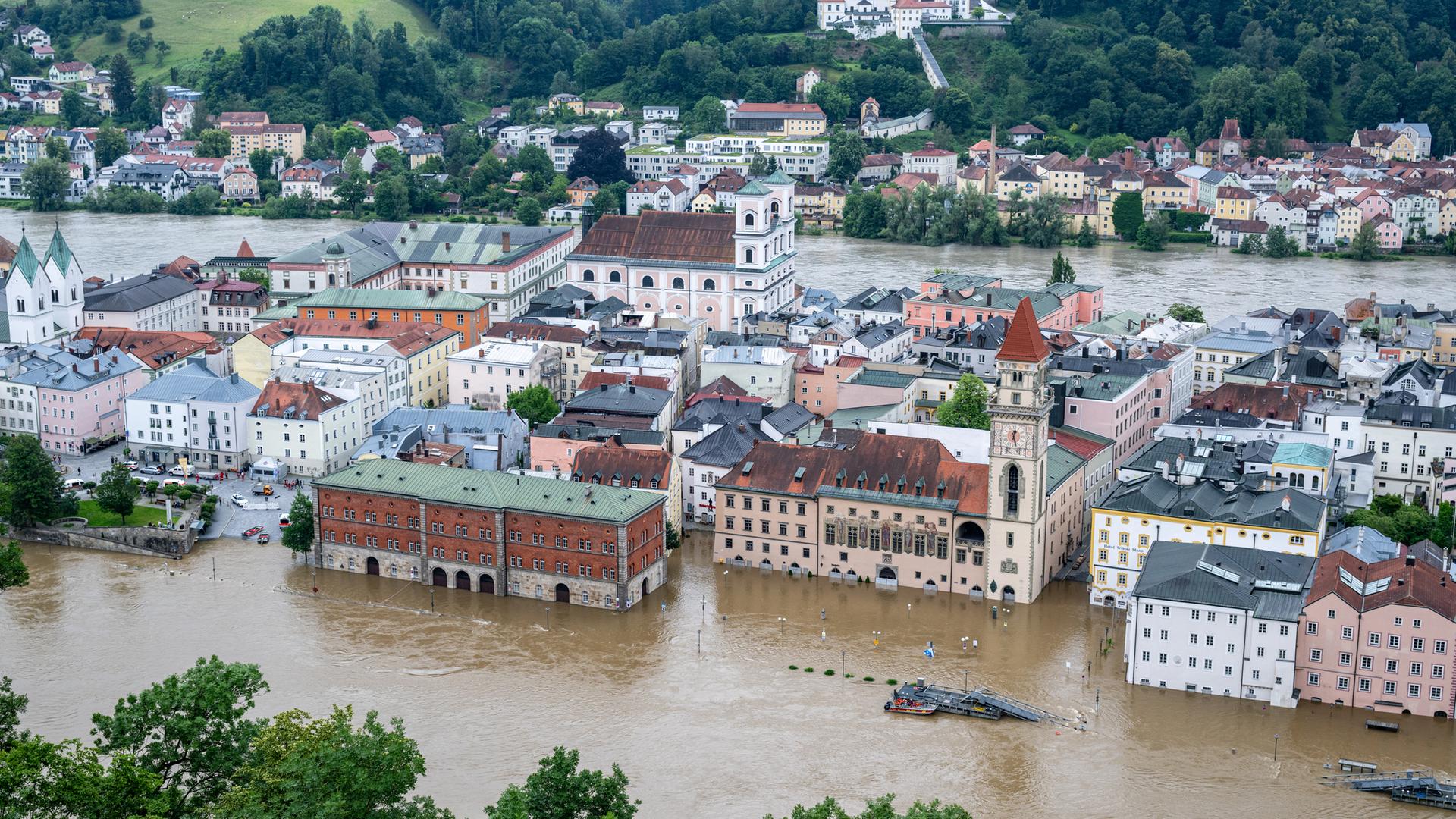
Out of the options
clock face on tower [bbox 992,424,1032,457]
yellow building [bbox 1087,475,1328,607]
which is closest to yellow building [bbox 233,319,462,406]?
clock face on tower [bbox 992,424,1032,457]

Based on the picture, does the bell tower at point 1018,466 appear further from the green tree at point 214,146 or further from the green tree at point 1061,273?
the green tree at point 214,146

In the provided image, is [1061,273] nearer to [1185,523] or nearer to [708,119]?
[1185,523]

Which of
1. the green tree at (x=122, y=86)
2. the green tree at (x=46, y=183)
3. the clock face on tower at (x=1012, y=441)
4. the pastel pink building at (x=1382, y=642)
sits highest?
the green tree at (x=122, y=86)

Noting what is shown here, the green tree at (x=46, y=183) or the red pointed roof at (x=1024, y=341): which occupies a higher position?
the green tree at (x=46, y=183)

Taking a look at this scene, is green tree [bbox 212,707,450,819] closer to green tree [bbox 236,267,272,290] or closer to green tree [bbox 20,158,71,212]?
green tree [bbox 236,267,272,290]

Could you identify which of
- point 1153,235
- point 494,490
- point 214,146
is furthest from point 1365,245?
point 214,146

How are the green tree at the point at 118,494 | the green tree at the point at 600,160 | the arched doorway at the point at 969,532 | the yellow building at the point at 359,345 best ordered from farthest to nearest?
1. the green tree at the point at 600,160
2. the yellow building at the point at 359,345
3. the green tree at the point at 118,494
4. the arched doorway at the point at 969,532

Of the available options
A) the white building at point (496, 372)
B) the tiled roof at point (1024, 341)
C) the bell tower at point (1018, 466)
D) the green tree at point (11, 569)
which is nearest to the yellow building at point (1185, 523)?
the bell tower at point (1018, 466)
